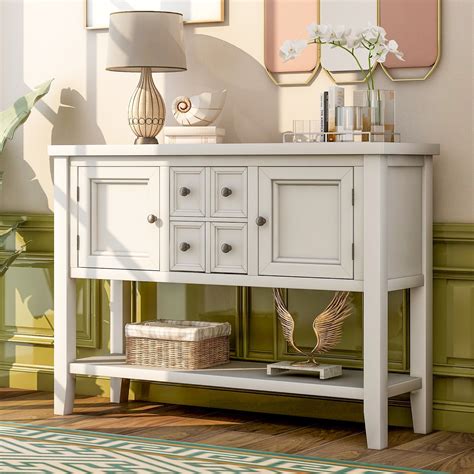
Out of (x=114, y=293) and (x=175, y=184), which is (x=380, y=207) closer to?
(x=175, y=184)

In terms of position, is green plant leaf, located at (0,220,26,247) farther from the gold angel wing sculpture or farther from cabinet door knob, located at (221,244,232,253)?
the gold angel wing sculpture

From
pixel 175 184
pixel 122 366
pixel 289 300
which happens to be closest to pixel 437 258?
pixel 289 300

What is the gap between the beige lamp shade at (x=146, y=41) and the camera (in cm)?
371

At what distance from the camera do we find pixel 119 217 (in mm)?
3686

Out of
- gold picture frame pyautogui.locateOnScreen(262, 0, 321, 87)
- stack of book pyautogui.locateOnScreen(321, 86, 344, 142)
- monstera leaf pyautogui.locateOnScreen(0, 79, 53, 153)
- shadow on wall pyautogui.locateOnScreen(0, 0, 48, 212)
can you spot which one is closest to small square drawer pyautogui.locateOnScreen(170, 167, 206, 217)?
stack of book pyautogui.locateOnScreen(321, 86, 344, 142)

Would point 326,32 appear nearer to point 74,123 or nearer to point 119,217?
point 119,217

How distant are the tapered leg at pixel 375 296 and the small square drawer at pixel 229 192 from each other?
0.42 m

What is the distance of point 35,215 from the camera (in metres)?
4.35

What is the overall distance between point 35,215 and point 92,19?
79 centimetres

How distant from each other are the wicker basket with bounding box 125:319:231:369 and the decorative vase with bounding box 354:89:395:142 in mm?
881

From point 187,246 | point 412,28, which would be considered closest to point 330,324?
point 187,246

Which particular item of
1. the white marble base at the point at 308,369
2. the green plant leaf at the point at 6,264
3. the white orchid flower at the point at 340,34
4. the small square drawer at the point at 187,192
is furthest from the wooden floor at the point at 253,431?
the white orchid flower at the point at 340,34

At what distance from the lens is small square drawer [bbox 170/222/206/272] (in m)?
3.52

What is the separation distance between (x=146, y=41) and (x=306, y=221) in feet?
2.87
